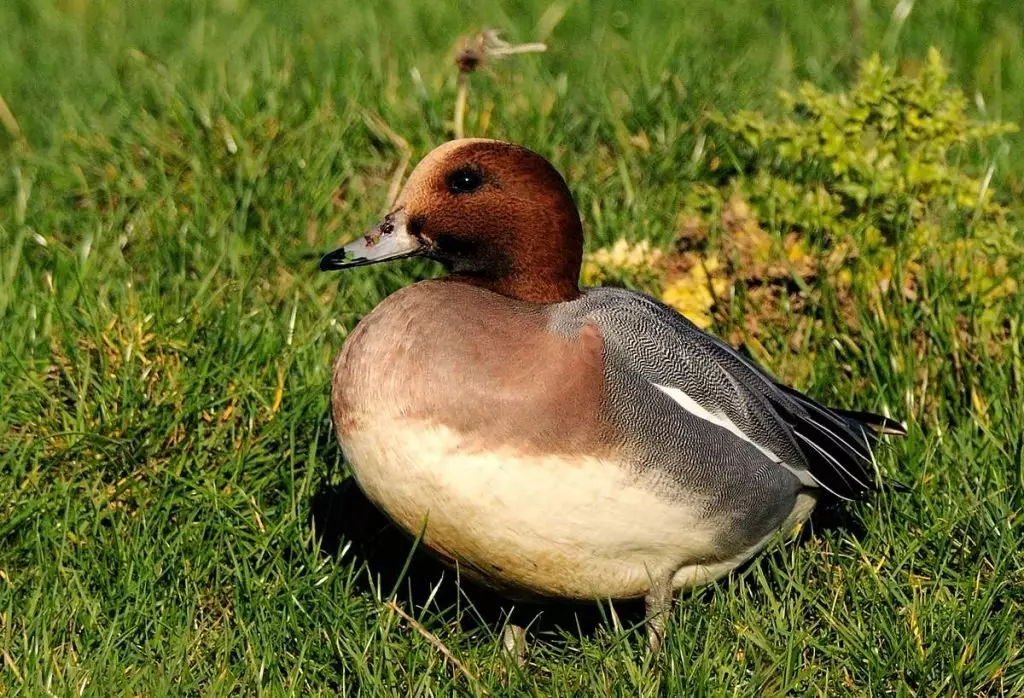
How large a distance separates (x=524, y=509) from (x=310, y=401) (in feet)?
3.42

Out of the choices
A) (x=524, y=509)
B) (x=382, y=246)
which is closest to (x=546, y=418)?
(x=524, y=509)

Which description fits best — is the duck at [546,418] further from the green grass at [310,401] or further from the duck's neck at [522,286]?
the green grass at [310,401]

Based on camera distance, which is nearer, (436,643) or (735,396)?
(436,643)

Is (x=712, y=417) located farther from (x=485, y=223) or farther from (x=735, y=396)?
(x=485, y=223)

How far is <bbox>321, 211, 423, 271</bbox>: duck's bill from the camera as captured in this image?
3.37 m

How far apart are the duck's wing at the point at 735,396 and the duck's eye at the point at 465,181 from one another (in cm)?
37

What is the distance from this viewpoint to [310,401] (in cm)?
393

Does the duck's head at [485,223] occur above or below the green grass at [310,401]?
above

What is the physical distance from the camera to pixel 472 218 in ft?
11.1

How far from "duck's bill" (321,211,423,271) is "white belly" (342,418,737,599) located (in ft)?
1.38

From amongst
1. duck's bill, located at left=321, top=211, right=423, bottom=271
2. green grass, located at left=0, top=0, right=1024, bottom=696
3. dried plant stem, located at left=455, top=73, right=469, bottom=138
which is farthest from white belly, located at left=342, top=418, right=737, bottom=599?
dried plant stem, located at left=455, top=73, right=469, bottom=138

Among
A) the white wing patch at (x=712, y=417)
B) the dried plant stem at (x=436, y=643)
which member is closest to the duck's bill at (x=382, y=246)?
the white wing patch at (x=712, y=417)

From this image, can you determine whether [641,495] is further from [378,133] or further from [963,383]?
[378,133]

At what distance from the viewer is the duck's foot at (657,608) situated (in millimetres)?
3400
